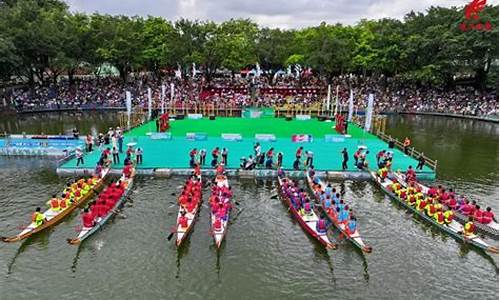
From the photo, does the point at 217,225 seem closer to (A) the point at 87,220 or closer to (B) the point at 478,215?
(A) the point at 87,220

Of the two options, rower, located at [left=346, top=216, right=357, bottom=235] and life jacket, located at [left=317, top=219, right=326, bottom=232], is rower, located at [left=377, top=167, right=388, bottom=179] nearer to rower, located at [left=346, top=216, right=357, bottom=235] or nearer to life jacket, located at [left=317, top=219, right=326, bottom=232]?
rower, located at [left=346, top=216, right=357, bottom=235]

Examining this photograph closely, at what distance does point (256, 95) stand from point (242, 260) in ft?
156

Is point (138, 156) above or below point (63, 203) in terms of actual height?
above

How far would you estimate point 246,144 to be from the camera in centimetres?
3666

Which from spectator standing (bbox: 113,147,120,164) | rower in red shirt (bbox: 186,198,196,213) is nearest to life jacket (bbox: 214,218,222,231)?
rower in red shirt (bbox: 186,198,196,213)

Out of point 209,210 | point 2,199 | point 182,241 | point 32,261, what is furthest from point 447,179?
point 2,199

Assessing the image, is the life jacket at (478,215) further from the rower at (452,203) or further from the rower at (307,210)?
the rower at (307,210)

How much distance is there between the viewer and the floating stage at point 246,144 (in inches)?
1151

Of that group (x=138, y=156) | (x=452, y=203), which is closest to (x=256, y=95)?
(x=138, y=156)

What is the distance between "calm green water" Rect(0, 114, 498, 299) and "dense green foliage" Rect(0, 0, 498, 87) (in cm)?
3884

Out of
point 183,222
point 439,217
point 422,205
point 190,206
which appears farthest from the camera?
point 422,205

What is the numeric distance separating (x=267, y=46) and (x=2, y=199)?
2069 inches

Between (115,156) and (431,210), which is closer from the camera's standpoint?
(431,210)

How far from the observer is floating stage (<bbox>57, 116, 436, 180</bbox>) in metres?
29.2
